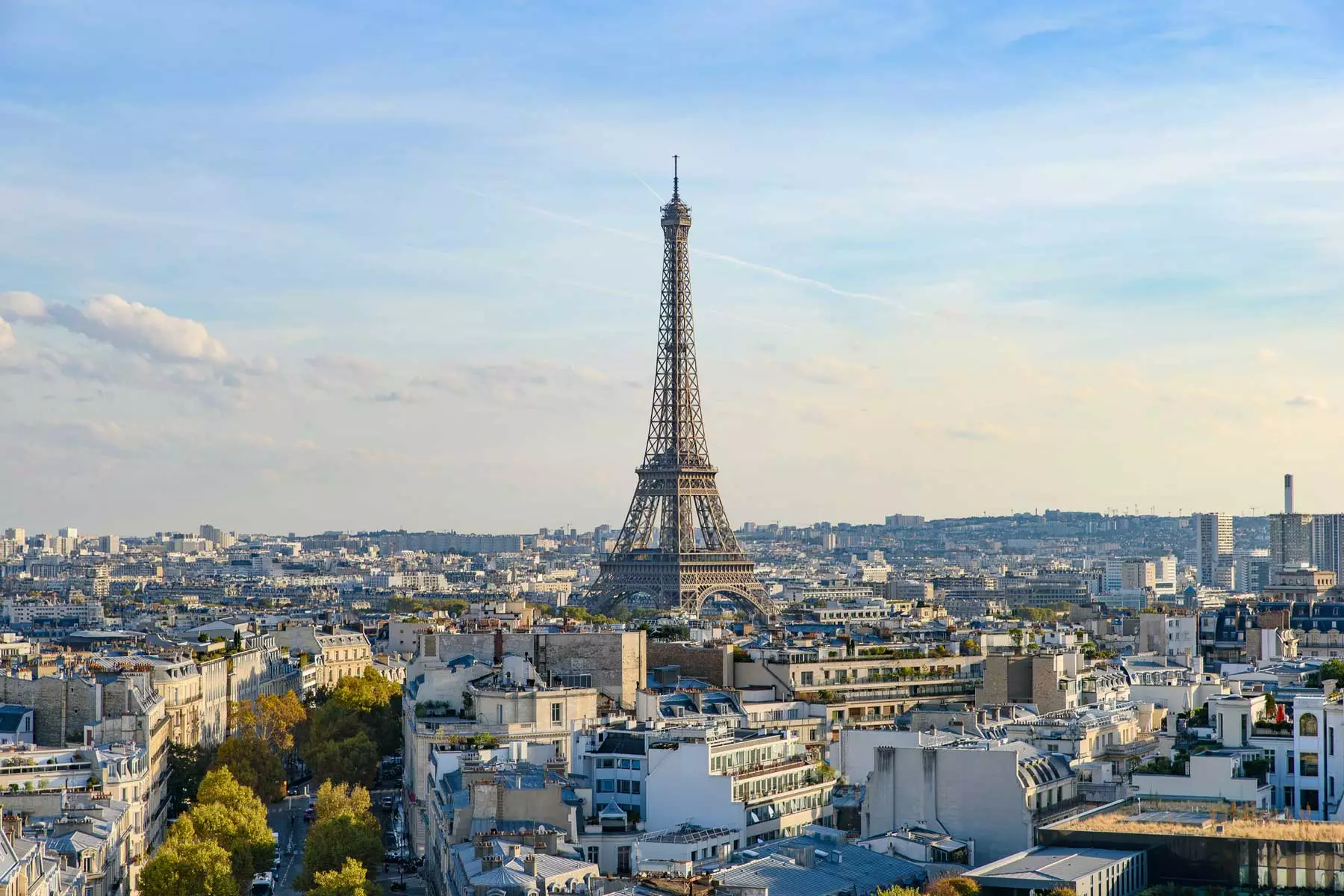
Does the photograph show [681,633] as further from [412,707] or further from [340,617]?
[340,617]

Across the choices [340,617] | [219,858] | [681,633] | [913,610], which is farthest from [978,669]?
[340,617]

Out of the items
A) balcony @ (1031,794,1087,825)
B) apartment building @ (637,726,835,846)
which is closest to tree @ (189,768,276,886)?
apartment building @ (637,726,835,846)

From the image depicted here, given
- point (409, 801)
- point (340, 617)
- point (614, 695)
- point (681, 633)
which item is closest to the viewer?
point (409, 801)

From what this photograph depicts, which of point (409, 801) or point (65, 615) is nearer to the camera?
point (409, 801)

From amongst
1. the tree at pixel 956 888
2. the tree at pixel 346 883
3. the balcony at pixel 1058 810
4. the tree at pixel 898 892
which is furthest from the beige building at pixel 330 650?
the tree at pixel 956 888

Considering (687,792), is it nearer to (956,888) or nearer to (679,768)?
(679,768)

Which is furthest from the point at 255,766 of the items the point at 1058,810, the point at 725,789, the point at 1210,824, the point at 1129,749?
the point at 1210,824
